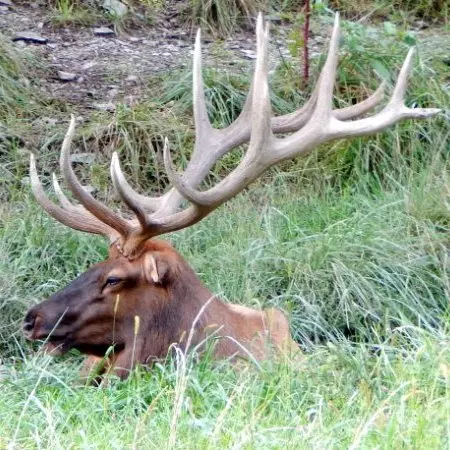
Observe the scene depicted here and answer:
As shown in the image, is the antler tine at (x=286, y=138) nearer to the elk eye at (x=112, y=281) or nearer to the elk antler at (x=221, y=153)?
the elk antler at (x=221, y=153)

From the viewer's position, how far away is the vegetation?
415 cm

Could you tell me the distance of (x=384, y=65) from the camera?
8.63m

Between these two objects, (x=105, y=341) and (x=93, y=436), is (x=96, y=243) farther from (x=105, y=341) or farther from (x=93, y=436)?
(x=93, y=436)

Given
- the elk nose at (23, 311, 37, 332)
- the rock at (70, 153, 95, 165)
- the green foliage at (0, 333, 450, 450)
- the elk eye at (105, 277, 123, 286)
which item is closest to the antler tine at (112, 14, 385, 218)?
the elk eye at (105, 277, 123, 286)

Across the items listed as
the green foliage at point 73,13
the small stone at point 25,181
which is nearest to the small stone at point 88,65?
the green foliage at point 73,13

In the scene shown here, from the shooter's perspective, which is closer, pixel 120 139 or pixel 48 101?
pixel 120 139

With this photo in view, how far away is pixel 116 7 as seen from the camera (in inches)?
402

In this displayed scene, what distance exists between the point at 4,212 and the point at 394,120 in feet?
8.95

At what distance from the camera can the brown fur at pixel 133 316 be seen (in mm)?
5566

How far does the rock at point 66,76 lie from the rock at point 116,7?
3.13 feet

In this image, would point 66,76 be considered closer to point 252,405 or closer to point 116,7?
point 116,7

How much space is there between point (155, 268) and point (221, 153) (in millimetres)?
820

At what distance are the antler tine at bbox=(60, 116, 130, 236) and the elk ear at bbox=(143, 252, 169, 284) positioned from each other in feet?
0.56

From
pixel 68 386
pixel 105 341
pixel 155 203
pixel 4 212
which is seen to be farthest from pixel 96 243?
pixel 68 386
